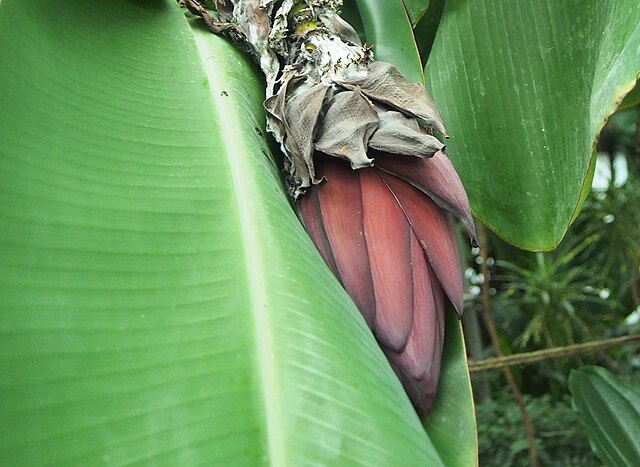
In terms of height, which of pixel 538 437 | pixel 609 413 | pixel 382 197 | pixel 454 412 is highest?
pixel 382 197

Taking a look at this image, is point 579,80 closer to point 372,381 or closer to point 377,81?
point 377,81

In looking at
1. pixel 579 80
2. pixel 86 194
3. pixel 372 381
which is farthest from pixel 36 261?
pixel 579 80

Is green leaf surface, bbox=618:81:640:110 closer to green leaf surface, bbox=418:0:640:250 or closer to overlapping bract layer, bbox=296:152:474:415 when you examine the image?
green leaf surface, bbox=418:0:640:250

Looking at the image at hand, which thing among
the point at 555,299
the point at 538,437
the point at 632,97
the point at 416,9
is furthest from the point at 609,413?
the point at 555,299

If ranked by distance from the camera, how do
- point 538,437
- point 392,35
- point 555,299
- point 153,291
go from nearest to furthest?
point 153,291 → point 392,35 → point 538,437 → point 555,299

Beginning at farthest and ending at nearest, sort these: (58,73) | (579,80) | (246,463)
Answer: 1. (579,80)
2. (58,73)
3. (246,463)

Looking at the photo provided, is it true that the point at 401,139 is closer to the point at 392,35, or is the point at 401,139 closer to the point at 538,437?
the point at 392,35

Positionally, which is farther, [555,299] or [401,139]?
[555,299]

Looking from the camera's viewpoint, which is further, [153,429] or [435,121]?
[435,121]
